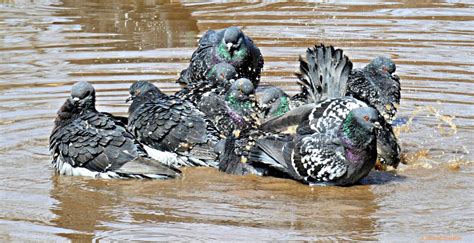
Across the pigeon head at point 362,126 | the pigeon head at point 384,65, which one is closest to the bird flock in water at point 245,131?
the pigeon head at point 362,126

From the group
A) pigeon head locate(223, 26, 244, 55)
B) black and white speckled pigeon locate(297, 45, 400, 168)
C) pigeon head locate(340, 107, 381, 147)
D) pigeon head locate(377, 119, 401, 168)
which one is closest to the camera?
pigeon head locate(340, 107, 381, 147)

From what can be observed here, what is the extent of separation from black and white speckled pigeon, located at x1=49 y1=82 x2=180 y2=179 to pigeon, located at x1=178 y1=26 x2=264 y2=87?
8.53 feet

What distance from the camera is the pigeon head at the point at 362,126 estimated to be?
9062 mm

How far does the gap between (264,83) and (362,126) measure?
4376mm

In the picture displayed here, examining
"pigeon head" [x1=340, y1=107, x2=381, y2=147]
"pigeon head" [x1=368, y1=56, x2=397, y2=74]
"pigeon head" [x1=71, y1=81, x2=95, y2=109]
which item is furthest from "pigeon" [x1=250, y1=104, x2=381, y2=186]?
"pigeon head" [x1=368, y1=56, x2=397, y2=74]

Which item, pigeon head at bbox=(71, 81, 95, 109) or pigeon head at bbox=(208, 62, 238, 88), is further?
pigeon head at bbox=(208, 62, 238, 88)

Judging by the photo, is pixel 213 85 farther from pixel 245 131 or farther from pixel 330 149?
pixel 330 149

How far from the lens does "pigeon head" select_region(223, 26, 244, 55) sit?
12.3 metres

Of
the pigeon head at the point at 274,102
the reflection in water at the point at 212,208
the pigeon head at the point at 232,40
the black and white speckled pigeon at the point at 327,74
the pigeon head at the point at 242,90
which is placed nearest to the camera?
the reflection in water at the point at 212,208

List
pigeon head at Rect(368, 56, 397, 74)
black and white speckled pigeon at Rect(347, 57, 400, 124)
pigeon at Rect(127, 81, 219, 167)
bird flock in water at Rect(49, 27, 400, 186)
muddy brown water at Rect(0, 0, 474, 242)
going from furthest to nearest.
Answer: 1. pigeon head at Rect(368, 56, 397, 74)
2. black and white speckled pigeon at Rect(347, 57, 400, 124)
3. pigeon at Rect(127, 81, 219, 167)
4. bird flock in water at Rect(49, 27, 400, 186)
5. muddy brown water at Rect(0, 0, 474, 242)

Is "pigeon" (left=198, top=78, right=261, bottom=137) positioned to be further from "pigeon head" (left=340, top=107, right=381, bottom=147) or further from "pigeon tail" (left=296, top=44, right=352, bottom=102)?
"pigeon head" (left=340, top=107, right=381, bottom=147)

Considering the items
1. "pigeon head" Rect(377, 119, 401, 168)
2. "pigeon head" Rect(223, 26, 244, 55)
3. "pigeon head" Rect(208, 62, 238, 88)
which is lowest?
"pigeon head" Rect(377, 119, 401, 168)

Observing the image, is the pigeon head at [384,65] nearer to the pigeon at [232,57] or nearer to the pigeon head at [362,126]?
the pigeon at [232,57]

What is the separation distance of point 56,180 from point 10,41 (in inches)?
268
